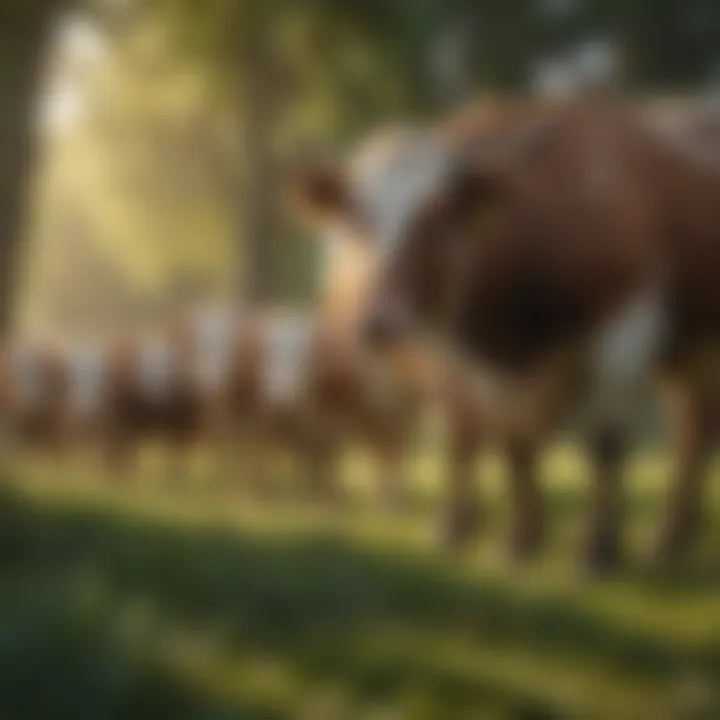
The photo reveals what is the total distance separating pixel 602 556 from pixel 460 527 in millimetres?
70

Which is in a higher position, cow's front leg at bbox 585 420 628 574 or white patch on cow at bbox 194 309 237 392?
white patch on cow at bbox 194 309 237 392

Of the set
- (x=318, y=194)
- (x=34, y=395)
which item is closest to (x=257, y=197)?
(x=318, y=194)

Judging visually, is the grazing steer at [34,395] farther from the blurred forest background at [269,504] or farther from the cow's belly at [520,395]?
the cow's belly at [520,395]

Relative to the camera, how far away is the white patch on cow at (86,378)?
0.64 meters

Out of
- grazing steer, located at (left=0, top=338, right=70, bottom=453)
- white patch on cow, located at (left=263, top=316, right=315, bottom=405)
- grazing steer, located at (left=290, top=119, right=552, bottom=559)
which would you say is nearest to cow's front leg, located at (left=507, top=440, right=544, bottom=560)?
grazing steer, located at (left=290, top=119, right=552, bottom=559)

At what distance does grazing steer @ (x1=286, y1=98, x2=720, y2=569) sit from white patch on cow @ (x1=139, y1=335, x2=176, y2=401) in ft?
0.37

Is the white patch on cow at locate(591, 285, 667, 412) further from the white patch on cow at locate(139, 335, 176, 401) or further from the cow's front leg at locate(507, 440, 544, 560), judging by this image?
the white patch on cow at locate(139, 335, 176, 401)

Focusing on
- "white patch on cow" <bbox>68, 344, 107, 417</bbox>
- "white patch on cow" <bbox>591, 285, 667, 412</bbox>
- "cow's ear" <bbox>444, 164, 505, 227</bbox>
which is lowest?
"white patch on cow" <bbox>68, 344, 107, 417</bbox>

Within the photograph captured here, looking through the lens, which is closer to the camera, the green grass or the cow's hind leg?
the green grass

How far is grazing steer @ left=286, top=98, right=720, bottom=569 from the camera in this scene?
2.15ft

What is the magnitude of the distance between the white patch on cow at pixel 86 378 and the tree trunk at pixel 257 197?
76 millimetres

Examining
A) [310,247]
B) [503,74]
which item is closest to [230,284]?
[310,247]

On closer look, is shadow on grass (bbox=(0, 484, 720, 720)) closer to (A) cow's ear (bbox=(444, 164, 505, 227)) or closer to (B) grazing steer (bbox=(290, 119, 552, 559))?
(B) grazing steer (bbox=(290, 119, 552, 559))

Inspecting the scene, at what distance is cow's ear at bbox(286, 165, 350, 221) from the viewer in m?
0.63
